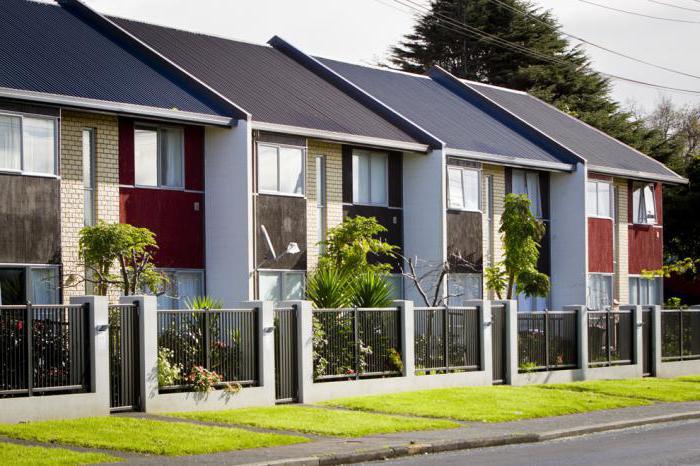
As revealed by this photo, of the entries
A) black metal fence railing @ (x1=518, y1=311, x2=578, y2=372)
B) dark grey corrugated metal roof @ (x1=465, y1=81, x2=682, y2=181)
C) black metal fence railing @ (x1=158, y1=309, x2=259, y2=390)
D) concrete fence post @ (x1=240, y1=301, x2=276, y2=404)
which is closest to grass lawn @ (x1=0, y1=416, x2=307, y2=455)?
black metal fence railing @ (x1=158, y1=309, x2=259, y2=390)

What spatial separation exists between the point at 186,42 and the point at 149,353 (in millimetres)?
17554

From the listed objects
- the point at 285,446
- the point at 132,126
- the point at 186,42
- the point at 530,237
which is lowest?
the point at 285,446

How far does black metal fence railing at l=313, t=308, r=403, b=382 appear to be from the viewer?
27297 mm

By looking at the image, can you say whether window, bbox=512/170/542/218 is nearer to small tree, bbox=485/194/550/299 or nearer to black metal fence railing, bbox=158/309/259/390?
small tree, bbox=485/194/550/299

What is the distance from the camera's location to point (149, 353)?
75.7ft

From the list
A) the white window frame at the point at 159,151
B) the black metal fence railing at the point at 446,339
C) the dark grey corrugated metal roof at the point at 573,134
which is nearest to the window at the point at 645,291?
the dark grey corrugated metal roof at the point at 573,134

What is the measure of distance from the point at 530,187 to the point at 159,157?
16637mm

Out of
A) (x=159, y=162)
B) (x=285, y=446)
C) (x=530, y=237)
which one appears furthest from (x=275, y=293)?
(x=285, y=446)

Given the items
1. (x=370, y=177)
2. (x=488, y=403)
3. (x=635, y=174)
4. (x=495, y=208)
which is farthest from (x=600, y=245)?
(x=488, y=403)

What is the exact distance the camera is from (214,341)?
2488cm

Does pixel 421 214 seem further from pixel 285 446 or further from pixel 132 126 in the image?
pixel 285 446

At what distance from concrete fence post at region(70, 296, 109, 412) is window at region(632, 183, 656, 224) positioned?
→ 32071mm

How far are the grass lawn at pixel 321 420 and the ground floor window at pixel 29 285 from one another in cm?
723

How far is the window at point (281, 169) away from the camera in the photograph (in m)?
35.1
